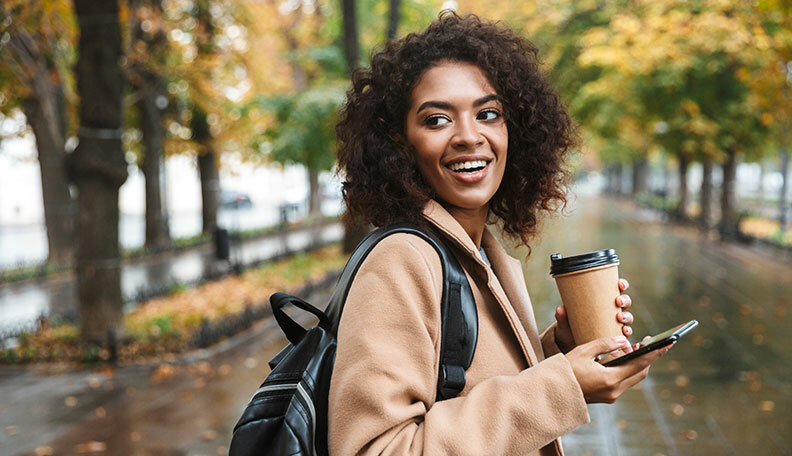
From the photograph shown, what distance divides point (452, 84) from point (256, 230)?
24.3 m

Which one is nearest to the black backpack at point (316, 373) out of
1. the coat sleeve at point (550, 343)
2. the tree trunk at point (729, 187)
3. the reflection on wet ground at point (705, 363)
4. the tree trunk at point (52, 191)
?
the coat sleeve at point (550, 343)

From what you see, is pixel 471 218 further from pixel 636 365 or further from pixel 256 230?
pixel 256 230

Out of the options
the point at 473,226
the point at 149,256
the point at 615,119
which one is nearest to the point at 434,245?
the point at 473,226

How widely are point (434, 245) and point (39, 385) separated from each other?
6.94 metres

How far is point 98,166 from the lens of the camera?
26.8 feet

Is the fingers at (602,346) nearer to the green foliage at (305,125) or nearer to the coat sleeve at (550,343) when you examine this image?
the coat sleeve at (550,343)

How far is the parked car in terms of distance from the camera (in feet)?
142

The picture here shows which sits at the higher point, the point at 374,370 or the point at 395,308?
the point at 395,308

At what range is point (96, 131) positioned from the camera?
8148 mm

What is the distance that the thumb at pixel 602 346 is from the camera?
1.60 m

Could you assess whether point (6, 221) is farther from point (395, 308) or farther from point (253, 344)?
point (395, 308)

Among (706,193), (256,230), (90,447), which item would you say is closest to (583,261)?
(90,447)

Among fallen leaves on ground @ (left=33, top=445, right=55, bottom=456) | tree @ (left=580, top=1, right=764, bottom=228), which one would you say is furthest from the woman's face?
tree @ (left=580, top=1, right=764, bottom=228)

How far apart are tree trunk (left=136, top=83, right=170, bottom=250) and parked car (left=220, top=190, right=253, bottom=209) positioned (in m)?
21.3
